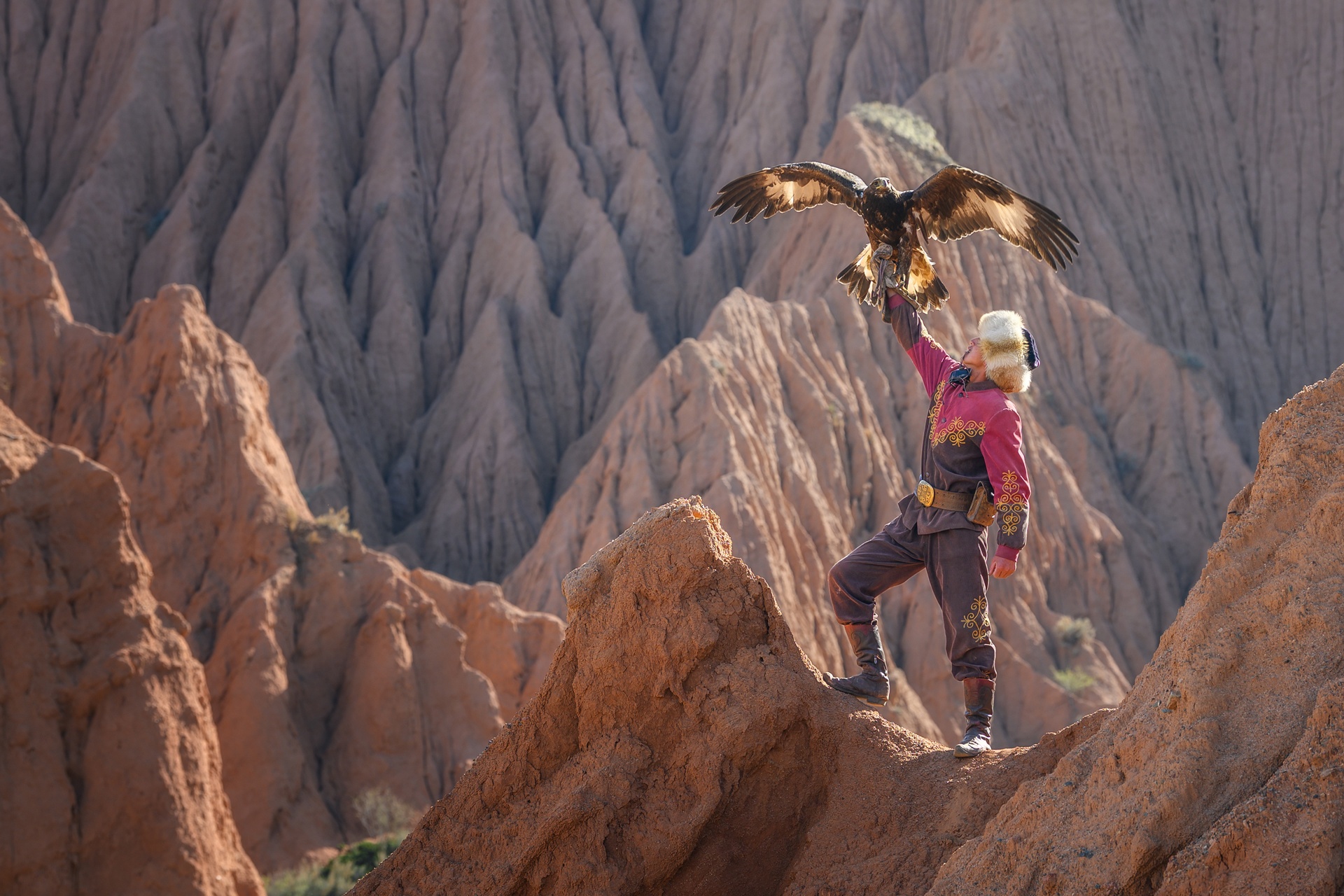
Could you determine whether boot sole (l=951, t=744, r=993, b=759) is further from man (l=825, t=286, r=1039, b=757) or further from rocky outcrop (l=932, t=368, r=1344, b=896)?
rocky outcrop (l=932, t=368, r=1344, b=896)

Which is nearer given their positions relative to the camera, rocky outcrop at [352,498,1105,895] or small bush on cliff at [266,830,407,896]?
rocky outcrop at [352,498,1105,895]

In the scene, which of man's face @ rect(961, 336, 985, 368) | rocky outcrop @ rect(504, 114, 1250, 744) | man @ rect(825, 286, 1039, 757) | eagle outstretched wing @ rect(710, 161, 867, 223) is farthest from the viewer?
rocky outcrop @ rect(504, 114, 1250, 744)

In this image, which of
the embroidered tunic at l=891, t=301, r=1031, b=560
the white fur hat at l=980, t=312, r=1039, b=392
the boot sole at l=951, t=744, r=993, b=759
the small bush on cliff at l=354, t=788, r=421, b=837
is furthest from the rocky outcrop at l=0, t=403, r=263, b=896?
the white fur hat at l=980, t=312, r=1039, b=392

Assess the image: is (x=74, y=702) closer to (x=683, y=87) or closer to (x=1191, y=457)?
(x=1191, y=457)

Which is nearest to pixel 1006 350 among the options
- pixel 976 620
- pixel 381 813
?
pixel 976 620

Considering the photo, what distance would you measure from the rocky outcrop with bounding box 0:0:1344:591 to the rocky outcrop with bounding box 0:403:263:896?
15999 millimetres

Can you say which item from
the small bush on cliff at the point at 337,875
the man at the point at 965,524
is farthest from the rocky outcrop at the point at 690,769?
the small bush on cliff at the point at 337,875

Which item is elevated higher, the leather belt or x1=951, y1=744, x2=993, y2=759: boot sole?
the leather belt

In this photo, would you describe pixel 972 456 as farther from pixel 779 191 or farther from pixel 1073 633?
pixel 1073 633

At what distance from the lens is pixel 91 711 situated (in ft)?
36.4

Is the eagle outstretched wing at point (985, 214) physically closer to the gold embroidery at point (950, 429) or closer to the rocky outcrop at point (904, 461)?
the gold embroidery at point (950, 429)

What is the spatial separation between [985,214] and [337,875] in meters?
12.1

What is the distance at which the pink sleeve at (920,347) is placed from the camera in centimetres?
645

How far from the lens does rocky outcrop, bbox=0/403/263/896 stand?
34.3ft
